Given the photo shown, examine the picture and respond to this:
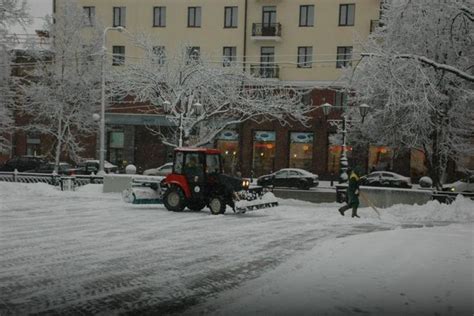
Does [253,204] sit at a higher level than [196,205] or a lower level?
higher

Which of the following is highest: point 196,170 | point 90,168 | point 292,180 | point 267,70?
point 267,70

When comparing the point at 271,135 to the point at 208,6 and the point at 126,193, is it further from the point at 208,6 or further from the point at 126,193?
the point at 126,193

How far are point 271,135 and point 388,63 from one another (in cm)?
2343

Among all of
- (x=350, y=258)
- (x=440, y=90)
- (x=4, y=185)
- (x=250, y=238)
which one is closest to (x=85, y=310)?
(x=350, y=258)

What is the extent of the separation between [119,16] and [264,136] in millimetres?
15341

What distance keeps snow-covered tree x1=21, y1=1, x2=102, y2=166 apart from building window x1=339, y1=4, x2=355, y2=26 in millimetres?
17721

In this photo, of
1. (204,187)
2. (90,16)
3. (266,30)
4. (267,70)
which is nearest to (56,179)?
(204,187)

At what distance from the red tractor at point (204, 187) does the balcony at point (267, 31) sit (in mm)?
25177

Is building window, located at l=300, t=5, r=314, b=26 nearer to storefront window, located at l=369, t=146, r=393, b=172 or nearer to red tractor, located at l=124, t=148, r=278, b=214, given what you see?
storefront window, located at l=369, t=146, r=393, b=172

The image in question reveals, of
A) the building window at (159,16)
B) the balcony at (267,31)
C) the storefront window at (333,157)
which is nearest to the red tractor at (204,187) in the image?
the storefront window at (333,157)

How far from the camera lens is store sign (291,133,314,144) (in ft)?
139

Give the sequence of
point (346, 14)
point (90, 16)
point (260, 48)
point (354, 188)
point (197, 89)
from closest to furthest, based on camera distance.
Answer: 1. point (354, 188)
2. point (197, 89)
3. point (346, 14)
4. point (260, 48)
5. point (90, 16)

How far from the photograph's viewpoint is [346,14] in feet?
137

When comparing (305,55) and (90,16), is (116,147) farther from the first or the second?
(305,55)
